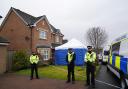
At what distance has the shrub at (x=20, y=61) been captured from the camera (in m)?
19.6

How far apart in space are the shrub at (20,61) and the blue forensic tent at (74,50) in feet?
21.8

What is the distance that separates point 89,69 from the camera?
10.9m

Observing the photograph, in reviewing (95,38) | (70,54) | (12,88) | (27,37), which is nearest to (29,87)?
(12,88)

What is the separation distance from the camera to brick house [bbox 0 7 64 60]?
26.9m

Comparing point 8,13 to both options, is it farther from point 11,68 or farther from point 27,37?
point 11,68

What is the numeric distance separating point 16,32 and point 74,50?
29.1ft

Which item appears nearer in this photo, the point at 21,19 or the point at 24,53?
the point at 24,53

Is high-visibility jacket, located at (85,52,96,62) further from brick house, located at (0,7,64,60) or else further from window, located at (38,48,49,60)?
window, located at (38,48,49,60)

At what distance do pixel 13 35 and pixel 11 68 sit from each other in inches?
391

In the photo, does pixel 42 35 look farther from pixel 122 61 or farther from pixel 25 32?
pixel 122 61

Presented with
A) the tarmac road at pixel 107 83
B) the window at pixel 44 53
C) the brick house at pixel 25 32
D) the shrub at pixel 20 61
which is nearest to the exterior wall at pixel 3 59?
the shrub at pixel 20 61

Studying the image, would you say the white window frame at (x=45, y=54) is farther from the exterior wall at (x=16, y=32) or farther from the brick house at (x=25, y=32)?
the exterior wall at (x=16, y=32)

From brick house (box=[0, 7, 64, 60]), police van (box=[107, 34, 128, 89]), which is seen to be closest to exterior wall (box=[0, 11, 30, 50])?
brick house (box=[0, 7, 64, 60])

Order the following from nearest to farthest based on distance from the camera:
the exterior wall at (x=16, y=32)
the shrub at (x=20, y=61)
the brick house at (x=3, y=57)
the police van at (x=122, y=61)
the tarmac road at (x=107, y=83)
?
1. the police van at (x=122, y=61)
2. the tarmac road at (x=107, y=83)
3. the brick house at (x=3, y=57)
4. the shrub at (x=20, y=61)
5. the exterior wall at (x=16, y=32)
